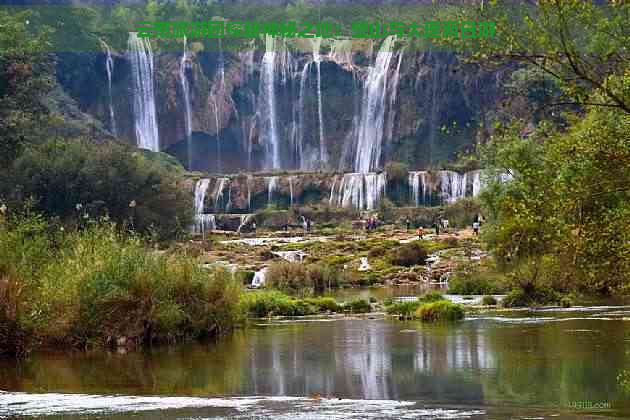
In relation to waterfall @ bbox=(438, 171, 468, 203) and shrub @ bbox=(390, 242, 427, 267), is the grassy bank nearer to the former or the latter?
shrub @ bbox=(390, 242, 427, 267)

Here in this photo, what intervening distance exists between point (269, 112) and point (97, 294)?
11006 centimetres

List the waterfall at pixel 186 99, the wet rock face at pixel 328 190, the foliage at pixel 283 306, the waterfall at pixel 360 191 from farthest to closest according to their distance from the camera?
the waterfall at pixel 186 99
the waterfall at pixel 360 191
the wet rock face at pixel 328 190
the foliage at pixel 283 306

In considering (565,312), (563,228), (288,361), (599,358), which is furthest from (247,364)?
(565,312)

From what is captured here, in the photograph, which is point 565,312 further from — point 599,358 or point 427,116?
point 427,116

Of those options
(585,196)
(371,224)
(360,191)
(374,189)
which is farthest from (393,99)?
(585,196)

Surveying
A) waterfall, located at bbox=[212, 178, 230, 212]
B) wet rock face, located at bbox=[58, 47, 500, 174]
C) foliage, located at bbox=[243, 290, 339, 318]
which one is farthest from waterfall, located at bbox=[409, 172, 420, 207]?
foliage, located at bbox=[243, 290, 339, 318]

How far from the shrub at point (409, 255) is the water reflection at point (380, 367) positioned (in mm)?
37939

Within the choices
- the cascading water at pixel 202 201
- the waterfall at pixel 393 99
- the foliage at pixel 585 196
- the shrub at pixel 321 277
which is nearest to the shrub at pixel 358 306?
the shrub at pixel 321 277

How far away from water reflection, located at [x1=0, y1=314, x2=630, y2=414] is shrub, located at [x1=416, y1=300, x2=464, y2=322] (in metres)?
4.66

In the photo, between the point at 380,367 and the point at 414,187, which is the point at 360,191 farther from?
the point at 380,367

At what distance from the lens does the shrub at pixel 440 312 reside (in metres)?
38.7

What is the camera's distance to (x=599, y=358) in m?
25.5

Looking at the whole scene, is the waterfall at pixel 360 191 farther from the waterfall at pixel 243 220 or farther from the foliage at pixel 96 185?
the foliage at pixel 96 185

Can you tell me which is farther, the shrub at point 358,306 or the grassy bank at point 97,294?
the shrub at point 358,306
